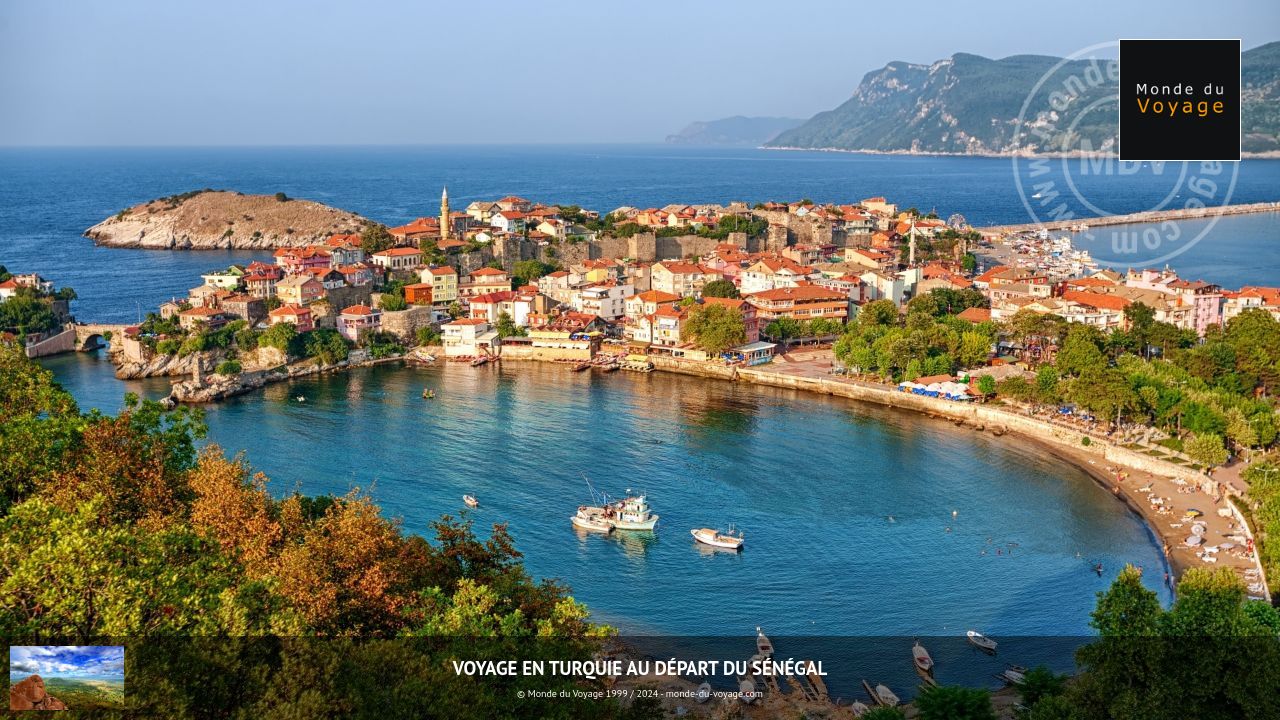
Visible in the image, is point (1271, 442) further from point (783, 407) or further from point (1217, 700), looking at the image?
point (1217, 700)

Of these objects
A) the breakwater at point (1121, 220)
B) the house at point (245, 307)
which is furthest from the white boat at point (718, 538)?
the breakwater at point (1121, 220)

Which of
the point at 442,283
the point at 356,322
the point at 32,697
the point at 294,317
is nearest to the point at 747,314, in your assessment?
the point at 442,283

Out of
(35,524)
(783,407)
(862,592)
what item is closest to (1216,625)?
(862,592)

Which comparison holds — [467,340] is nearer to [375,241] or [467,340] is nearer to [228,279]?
[228,279]

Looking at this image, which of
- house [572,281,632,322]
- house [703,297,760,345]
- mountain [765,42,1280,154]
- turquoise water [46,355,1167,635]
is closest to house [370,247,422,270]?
house [572,281,632,322]

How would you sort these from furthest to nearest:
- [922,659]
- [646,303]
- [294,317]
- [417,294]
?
A: 1. [417,294]
2. [646,303]
3. [294,317]
4. [922,659]

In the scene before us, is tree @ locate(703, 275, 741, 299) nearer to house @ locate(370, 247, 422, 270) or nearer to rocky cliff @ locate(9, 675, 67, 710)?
house @ locate(370, 247, 422, 270)
